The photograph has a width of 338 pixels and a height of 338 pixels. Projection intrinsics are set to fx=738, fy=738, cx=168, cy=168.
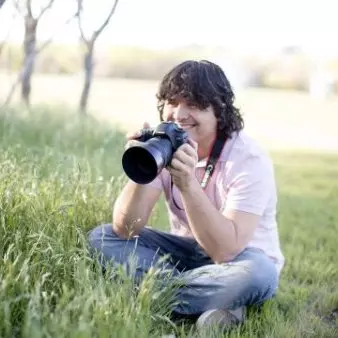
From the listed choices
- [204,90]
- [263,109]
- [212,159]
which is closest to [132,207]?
[212,159]

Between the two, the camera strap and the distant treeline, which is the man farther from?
the distant treeline

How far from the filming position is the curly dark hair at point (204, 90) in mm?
2068

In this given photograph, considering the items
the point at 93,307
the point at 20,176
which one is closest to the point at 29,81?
the point at 20,176

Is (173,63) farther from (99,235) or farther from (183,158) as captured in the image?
(183,158)

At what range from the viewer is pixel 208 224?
75.9 inches

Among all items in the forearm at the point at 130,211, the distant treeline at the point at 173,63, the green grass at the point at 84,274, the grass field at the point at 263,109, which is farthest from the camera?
the grass field at the point at 263,109

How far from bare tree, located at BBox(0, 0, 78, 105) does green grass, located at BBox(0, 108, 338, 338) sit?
59 centimetres

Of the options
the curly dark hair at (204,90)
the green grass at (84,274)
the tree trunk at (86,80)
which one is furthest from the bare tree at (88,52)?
the curly dark hair at (204,90)

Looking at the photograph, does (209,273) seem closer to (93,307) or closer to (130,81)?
(93,307)

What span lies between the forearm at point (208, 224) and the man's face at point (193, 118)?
24cm

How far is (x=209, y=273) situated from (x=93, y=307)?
523 millimetres

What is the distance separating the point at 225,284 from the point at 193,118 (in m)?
0.47

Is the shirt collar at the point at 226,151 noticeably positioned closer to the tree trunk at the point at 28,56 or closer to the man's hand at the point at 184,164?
the man's hand at the point at 184,164

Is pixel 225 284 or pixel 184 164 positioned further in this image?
pixel 225 284
